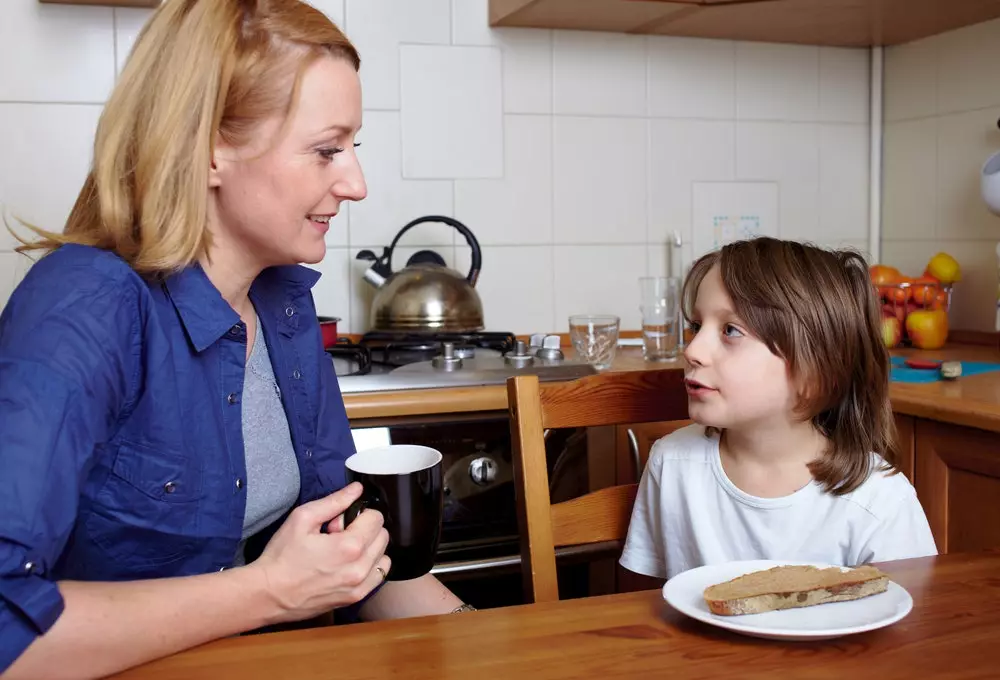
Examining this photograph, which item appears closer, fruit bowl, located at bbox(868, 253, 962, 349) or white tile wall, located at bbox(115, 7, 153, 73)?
white tile wall, located at bbox(115, 7, 153, 73)

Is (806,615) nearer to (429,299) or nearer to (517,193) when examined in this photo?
(429,299)

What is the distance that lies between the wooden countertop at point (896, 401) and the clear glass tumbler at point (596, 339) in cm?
26

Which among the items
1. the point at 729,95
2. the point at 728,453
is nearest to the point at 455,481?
the point at 728,453

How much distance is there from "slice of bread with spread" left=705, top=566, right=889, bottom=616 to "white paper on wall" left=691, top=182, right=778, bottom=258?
165cm

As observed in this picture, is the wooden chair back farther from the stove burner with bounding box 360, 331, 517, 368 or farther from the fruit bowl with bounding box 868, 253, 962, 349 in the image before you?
the fruit bowl with bounding box 868, 253, 962, 349

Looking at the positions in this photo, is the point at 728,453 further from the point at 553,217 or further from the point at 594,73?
Result: the point at 594,73

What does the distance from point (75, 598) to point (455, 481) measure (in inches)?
42.0

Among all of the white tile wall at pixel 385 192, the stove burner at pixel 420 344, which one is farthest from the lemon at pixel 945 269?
the white tile wall at pixel 385 192

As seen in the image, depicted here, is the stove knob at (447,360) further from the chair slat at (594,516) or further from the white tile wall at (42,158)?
the white tile wall at (42,158)

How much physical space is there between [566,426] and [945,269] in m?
1.50

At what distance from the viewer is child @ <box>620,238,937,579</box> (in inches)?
44.6

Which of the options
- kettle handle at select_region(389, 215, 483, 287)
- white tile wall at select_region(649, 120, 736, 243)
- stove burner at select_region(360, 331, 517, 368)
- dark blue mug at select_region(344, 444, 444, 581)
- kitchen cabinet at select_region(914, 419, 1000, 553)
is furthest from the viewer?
white tile wall at select_region(649, 120, 736, 243)

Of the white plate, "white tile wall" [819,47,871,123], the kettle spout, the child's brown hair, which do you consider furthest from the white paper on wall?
the white plate

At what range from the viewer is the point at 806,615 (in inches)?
29.2
